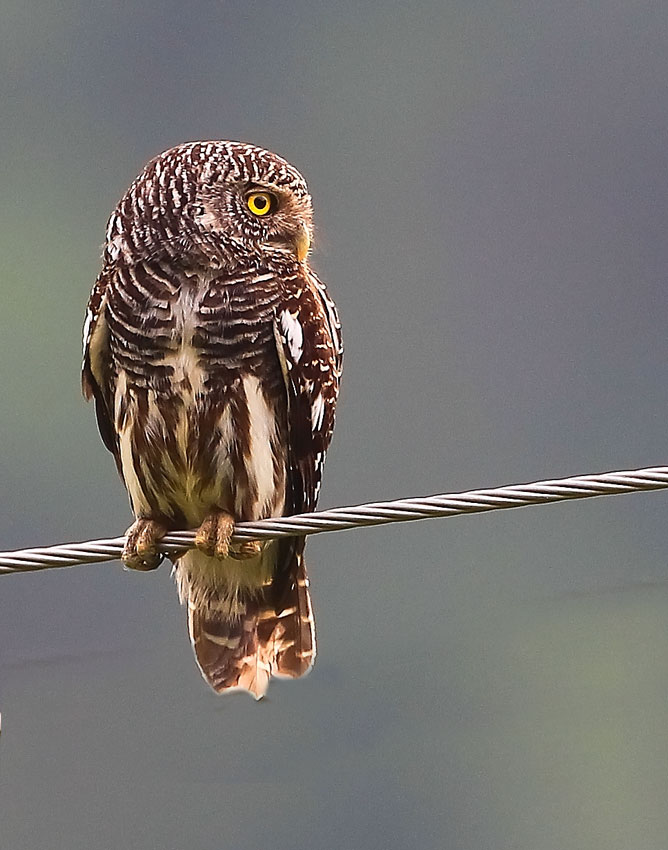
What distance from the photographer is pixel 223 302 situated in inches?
142

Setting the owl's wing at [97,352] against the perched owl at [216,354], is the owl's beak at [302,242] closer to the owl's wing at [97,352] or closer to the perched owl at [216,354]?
the perched owl at [216,354]

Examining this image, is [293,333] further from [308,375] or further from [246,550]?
[246,550]

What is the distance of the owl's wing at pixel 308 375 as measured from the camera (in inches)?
144

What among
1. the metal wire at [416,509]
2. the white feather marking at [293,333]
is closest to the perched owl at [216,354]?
the white feather marking at [293,333]

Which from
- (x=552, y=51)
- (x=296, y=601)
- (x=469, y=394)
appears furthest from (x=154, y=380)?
(x=552, y=51)

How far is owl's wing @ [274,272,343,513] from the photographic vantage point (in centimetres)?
366

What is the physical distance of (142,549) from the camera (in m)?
3.62

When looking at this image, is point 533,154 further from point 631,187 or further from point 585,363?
point 585,363

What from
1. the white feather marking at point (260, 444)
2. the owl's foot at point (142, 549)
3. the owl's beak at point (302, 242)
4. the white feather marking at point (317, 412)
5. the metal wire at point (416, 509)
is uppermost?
the owl's beak at point (302, 242)

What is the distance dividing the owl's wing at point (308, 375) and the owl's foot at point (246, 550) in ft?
0.59

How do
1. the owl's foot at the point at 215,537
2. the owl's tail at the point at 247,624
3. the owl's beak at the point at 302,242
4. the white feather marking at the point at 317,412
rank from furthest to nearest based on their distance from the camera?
the owl's tail at the point at 247,624, the owl's beak at the point at 302,242, the white feather marking at the point at 317,412, the owl's foot at the point at 215,537

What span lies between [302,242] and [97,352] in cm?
69

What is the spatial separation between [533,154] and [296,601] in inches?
467

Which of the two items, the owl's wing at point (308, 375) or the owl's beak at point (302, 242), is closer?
the owl's wing at point (308, 375)
